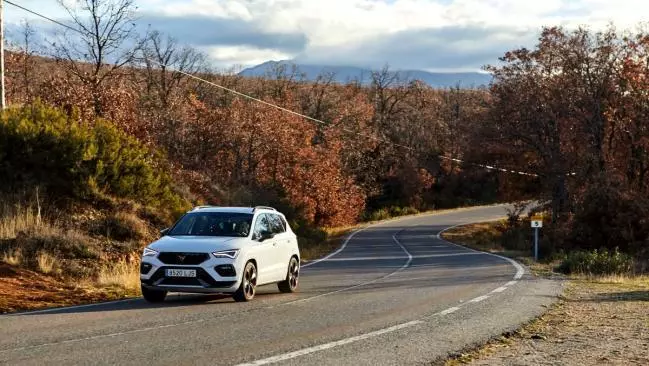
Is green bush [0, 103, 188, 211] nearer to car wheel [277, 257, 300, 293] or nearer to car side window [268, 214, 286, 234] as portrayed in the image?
car side window [268, 214, 286, 234]

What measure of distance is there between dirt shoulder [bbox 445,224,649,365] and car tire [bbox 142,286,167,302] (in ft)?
20.0

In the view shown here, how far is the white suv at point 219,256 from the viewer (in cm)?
1286

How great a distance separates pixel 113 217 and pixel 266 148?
32.7 m

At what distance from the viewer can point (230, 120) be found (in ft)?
167

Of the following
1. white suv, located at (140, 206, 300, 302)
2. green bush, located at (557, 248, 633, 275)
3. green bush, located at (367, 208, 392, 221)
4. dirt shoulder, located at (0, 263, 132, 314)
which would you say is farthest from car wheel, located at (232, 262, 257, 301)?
green bush, located at (367, 208, 392, 221)

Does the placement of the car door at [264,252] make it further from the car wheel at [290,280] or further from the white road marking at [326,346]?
the white road marking at [326,346]

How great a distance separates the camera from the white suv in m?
12.9

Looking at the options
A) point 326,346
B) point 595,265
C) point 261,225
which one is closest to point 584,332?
point 326,346

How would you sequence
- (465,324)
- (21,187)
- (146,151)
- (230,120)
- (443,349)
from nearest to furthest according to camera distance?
1. (443,349)
2. (465,324)
3. (21,187)
4. (146,151)
5. (230,120)

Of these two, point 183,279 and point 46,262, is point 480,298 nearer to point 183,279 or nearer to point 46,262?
point 183,279

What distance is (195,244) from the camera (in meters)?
13.2

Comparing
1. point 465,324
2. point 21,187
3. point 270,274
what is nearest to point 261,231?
point 270,274

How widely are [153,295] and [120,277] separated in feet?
10.1

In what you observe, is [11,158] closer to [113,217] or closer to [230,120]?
[113,217]
